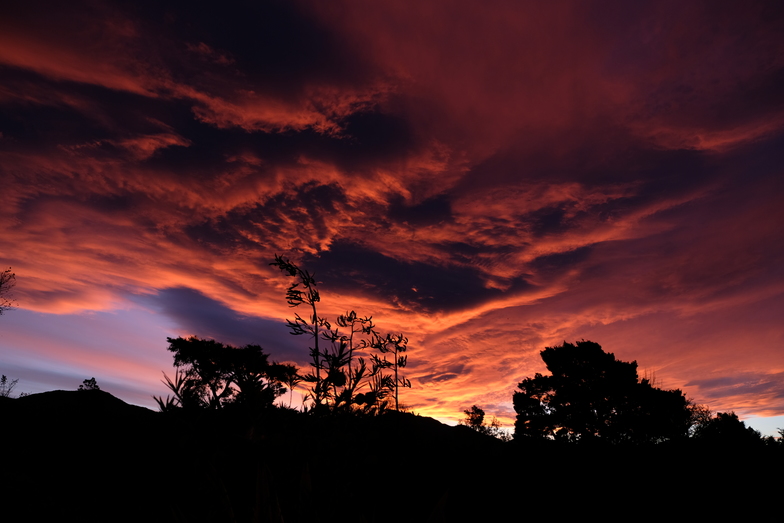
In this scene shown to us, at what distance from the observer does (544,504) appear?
704 cm

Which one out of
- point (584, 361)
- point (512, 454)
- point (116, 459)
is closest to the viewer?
point (116, 459)

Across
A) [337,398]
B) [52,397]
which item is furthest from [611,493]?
[52,397]

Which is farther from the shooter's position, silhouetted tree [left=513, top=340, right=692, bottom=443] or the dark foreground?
silhouetted tree [left=513, top=340, right=692, bottom=443]

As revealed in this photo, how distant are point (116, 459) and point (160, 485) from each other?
457 centimetres

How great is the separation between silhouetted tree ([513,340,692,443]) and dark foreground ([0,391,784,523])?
2492cm

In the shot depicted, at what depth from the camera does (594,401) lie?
34094 millimetres

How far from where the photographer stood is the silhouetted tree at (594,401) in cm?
3198

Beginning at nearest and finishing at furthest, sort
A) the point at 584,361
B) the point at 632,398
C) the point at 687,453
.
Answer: the point at 687,453, the point at 632,398, the point at 584,361

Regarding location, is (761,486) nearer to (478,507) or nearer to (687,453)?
(687,453)

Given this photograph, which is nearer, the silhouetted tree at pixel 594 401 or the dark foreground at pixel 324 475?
the dark foreground at pixel 324 475

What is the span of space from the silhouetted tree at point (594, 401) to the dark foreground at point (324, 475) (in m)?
24.9

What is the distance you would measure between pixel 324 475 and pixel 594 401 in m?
37.7

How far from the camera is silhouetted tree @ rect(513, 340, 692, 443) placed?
3198 centimetres

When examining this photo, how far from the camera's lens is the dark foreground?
2.30m
